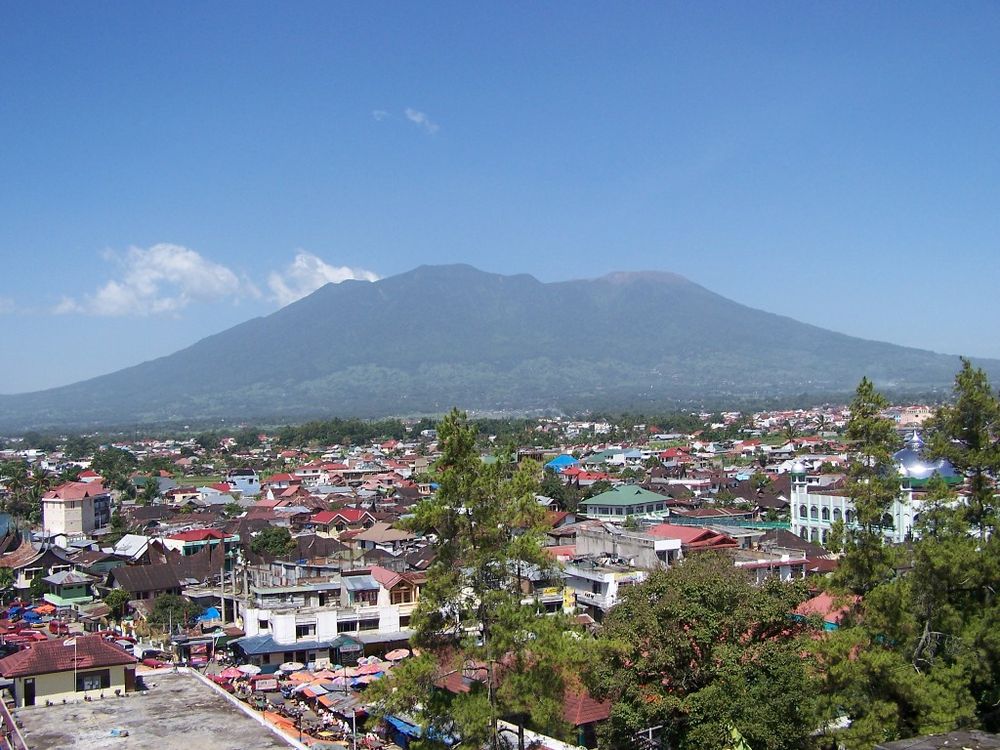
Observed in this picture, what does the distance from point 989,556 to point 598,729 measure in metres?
5.68

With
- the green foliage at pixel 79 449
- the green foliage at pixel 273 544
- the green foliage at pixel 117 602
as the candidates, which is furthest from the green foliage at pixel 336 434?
the green foliage at pixel 117 602

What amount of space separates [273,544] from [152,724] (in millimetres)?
19754

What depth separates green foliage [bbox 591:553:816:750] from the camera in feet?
41.1

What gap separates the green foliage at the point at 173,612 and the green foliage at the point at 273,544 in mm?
5793

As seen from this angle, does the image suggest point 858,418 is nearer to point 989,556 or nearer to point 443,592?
point 989,556

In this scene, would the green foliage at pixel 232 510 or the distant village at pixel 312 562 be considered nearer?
the distant village at pixel 312 562

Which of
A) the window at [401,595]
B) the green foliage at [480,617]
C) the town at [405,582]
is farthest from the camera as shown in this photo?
the window at [401,595]

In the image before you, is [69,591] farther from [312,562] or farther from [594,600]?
[594,600]

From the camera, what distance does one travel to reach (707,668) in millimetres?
12930

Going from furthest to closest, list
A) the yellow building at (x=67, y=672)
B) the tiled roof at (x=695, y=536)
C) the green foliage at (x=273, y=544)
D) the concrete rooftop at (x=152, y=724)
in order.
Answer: the green foliage at (x=273, y=544) → the tiled roof at (x=695, y=536) → the yellow building at (x=67, y=672) → the concrete rooftop at (x=152, y=724)

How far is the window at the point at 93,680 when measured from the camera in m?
16.6

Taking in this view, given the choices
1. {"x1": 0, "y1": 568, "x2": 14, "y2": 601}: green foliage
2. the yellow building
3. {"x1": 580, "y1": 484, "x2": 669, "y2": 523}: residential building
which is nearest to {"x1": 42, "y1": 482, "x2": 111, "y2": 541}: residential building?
{"x1": 0, "y1": 568, "x2": 14, "y2": 601}: green foliage

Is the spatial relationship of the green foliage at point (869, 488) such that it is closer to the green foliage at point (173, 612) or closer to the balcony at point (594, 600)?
the balcony at point (594, 600)

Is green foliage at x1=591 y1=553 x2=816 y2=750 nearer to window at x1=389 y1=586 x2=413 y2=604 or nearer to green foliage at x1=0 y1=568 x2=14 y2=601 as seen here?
window at x1=389 y1=586 x2=413 y2=604
